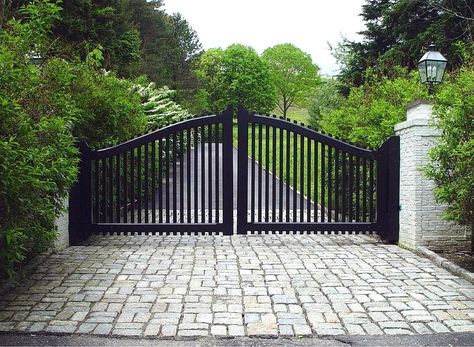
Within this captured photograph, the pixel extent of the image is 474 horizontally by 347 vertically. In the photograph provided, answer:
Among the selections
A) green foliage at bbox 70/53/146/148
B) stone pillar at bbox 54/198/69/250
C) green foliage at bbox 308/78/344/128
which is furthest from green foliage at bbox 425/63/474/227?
green foliage at bbox 308/78/344/128

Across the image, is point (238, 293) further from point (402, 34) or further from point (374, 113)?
point (402, 34)

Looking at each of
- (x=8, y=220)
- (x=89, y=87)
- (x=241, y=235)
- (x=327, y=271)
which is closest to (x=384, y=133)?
(x=241, y=235)

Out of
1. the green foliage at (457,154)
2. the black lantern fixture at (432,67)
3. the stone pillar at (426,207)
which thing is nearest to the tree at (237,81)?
the black lantern fixture at (432,67)

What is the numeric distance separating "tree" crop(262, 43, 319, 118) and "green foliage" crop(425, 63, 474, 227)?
69.5 m

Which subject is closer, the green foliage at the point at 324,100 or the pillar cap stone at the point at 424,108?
the pillar cap stone at the point at 424,108

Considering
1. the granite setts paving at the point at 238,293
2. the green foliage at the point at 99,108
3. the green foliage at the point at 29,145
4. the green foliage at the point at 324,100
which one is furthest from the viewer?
the green foliage at the point at 324,100

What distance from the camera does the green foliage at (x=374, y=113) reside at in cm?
1043

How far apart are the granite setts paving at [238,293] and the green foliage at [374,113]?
3229 millimetres

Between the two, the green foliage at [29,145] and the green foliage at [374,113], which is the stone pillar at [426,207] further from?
the green foliage at [29,145]

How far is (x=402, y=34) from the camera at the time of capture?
75.9ft

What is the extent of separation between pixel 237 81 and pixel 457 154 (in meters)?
62.1

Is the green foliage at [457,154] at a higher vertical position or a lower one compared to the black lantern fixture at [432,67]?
lower

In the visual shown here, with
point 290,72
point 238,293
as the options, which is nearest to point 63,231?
point 238,293

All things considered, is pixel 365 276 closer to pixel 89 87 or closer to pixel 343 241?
pixel 343 241
